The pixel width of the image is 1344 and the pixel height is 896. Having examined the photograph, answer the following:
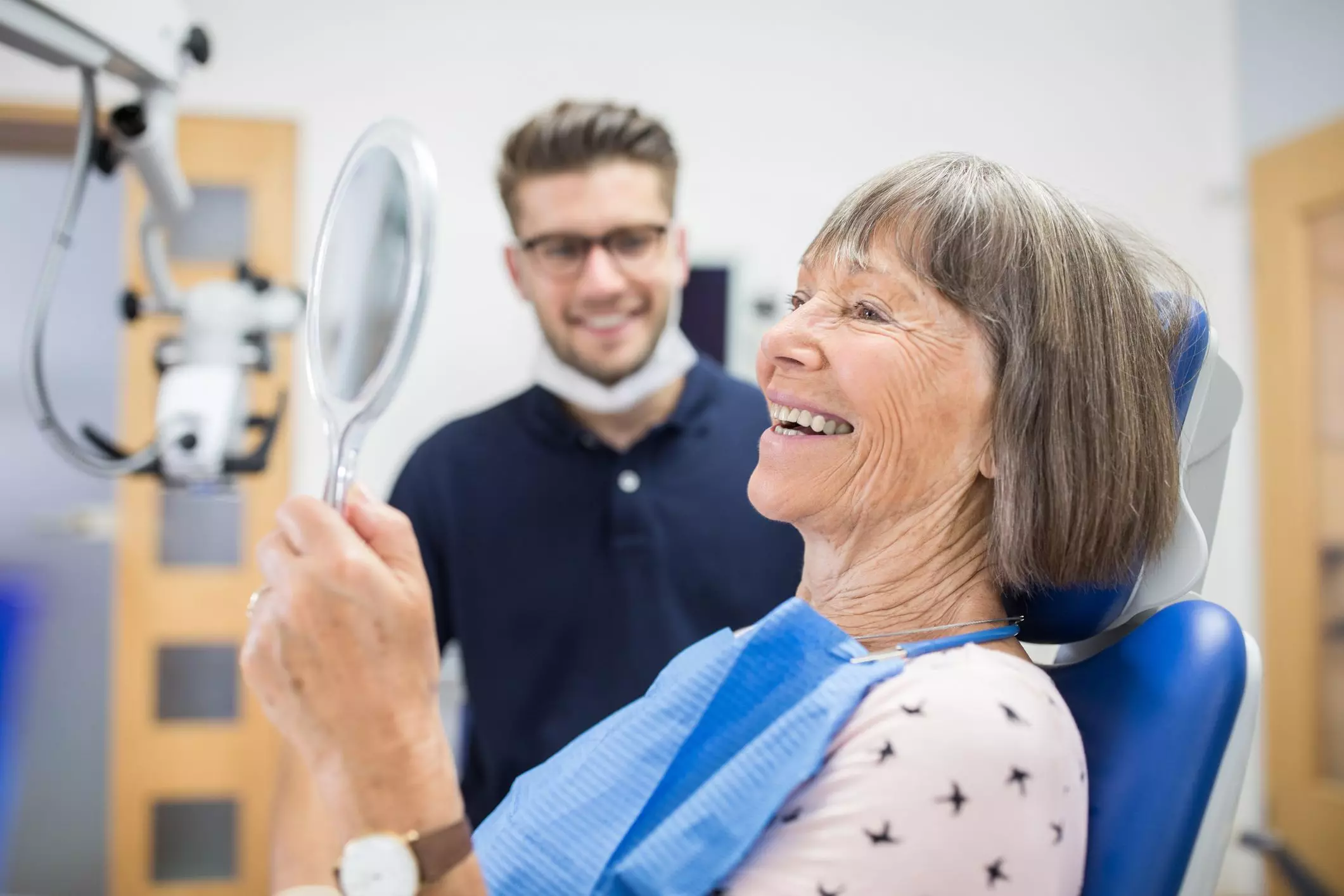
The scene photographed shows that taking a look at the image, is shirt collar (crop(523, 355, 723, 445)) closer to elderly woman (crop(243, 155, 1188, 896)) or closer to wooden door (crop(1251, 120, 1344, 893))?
elderly woman (crop(243, 155, 1188, 896))

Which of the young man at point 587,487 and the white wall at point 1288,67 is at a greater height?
the white wall at point 1288,67

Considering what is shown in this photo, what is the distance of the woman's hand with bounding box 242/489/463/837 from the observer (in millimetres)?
539

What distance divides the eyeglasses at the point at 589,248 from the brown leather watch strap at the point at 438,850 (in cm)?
101

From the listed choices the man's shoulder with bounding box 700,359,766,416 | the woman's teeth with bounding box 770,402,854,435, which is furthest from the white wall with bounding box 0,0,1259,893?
the woman's teeth with bounding box 770,402,854,435

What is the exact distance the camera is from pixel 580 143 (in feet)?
4.65

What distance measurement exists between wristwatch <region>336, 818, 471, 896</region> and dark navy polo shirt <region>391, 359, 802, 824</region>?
78 cm

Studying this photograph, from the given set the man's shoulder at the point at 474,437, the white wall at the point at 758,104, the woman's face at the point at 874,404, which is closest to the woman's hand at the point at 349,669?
the woman's face at the point at 874,404

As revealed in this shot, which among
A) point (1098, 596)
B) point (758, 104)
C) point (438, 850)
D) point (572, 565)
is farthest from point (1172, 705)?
point (758, 104)

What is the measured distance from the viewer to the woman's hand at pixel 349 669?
1.77 feet

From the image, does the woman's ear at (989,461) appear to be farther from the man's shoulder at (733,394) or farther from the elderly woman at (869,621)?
the man's shoulder at (733,394)

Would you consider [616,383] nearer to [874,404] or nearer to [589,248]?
[589,248]

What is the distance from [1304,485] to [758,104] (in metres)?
1.90

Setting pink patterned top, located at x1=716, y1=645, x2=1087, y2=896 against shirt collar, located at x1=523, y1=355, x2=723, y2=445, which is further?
shirt collar, located at x1=523, y1=355, x2=723, y2=445

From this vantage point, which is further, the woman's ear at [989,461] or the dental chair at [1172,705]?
the woman's ear at [989,461]
